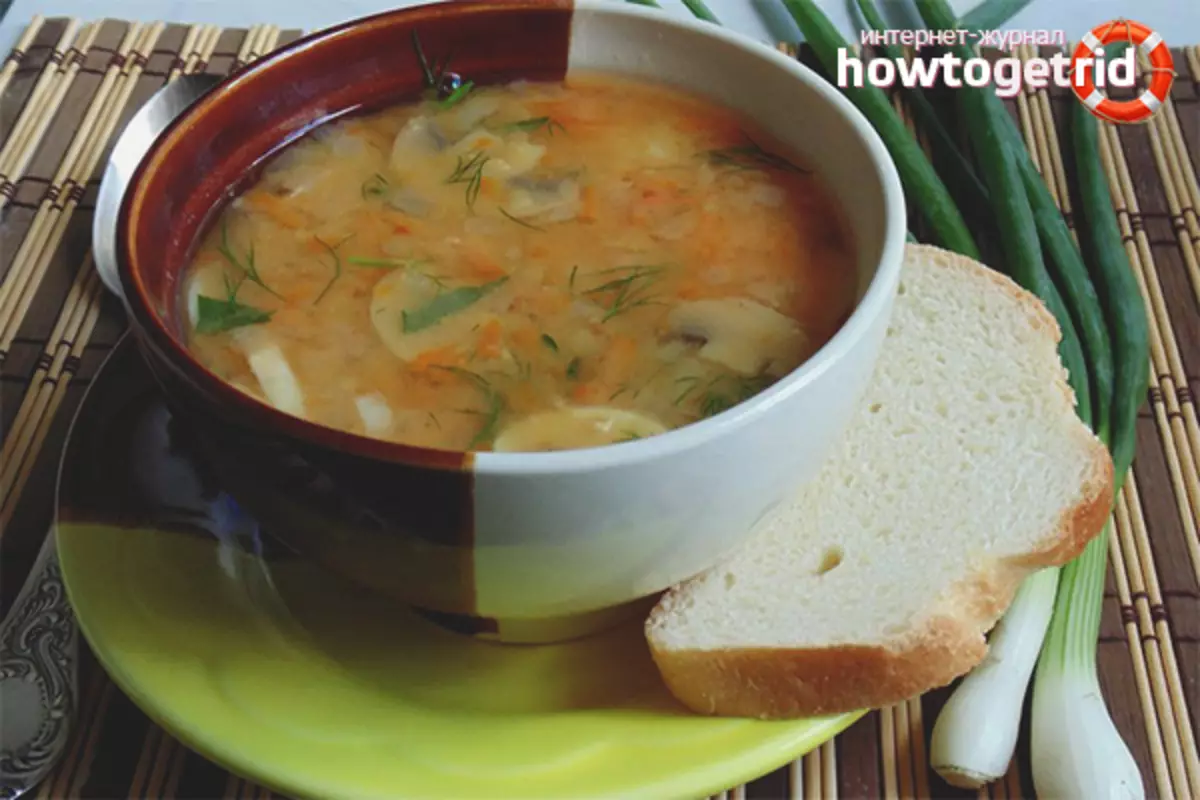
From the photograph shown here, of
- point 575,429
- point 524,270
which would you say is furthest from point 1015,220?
point 575,429

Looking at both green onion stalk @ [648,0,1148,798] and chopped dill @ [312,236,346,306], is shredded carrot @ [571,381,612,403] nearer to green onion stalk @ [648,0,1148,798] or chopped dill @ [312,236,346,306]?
chopped dill @ [312,236,346,306]

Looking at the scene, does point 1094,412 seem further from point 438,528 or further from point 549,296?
point 438,528

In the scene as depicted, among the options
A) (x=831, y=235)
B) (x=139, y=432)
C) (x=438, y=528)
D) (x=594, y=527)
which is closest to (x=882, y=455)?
(x=831, y=235)

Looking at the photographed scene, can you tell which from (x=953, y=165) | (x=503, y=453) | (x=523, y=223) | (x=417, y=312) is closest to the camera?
Answer: (x=503, y=453)

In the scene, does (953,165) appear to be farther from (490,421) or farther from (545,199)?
(490,421)

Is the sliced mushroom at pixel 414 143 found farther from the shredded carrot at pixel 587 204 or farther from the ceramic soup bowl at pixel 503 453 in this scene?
the shredded carrot at pixel 587 204
